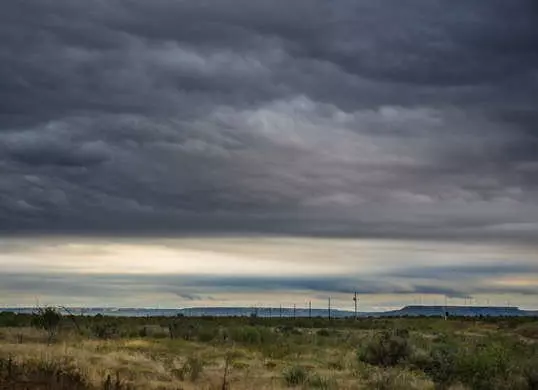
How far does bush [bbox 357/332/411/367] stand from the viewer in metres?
40.7

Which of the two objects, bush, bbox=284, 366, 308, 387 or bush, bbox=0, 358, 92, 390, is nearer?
bush, bbox=0, 358, 92, 390

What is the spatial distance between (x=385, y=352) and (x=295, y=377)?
12.0 meters

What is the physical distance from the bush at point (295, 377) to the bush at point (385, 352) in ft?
32.9

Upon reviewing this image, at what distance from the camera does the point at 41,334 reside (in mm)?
50906

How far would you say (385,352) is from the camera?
135 feet

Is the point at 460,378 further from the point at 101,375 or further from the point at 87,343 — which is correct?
the point at 87,343

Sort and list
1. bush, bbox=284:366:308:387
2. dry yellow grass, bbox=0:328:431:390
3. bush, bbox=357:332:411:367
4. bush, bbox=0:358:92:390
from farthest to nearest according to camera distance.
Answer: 1. bush, bbox=357:332:411:367
2. bush, bbox=284:366:308:387
3. dry yellow grass, bbox=0:328:431:390
4. bush, bbox=0:358:92:390

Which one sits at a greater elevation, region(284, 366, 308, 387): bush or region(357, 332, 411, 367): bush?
region(357, 332, 411, 367): bush

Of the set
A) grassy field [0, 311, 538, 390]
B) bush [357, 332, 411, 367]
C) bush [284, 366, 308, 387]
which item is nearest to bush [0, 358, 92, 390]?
grassy field [0, 311, 538, 390]

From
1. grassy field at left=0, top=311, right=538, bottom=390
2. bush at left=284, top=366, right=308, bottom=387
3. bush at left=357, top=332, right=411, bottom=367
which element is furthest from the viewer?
bush at left=357, top=332, right=411, bottom=367

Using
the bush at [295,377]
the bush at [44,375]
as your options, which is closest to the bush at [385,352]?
the bush at [295,377]

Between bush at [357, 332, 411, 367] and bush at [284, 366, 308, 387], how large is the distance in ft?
32.9

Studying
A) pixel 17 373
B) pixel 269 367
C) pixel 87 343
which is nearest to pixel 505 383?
pixel 269 367

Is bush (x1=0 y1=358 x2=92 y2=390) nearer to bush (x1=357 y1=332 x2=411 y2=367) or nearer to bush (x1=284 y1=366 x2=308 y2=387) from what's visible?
bush (x1=284 y1=366 x2=308 y2=387)
